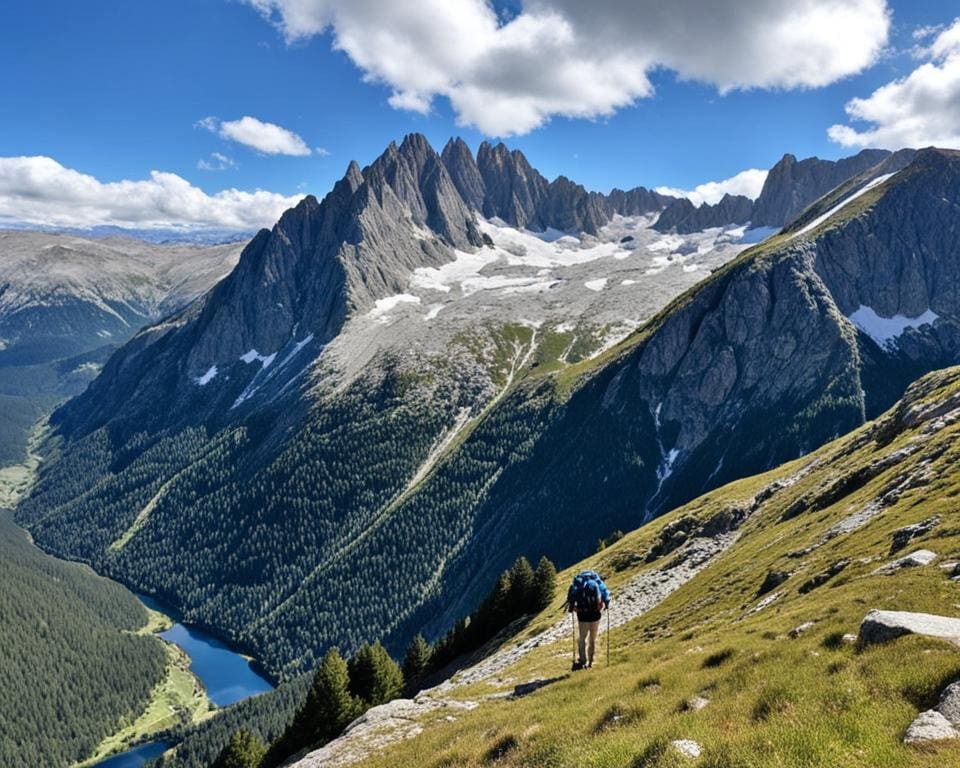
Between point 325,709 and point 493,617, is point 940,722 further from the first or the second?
point 493,617

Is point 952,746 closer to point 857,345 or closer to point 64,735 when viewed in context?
point 857,345

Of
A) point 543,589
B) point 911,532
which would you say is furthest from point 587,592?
point 543,589

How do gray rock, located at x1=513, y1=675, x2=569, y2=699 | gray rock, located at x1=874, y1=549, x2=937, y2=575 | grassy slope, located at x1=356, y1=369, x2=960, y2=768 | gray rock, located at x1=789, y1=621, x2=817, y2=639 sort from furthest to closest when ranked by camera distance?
1. gray rock, located at x1=513, y1=675, x2=569, y2=699
2. gray rock, located at x1=874, y1=549, x2=937, y2=575
3. gray rock, located at x1=789, y1=621, x2=817, y2=639
4. grassy slope, located at x1=356, y1=369, x2=960, y2=768

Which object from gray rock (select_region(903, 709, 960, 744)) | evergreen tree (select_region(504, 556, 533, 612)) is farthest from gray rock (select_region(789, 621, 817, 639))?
evergreen tree (select_region(504, 556, 533, 612))

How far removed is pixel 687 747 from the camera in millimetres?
14180

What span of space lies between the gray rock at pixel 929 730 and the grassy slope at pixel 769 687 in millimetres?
284

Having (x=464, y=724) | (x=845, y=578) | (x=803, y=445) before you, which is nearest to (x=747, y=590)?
(x=845, y=578)

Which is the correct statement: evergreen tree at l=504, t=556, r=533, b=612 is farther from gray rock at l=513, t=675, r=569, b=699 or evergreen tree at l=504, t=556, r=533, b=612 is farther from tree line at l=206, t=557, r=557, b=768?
gray rock at l=513, t=675, r=569, b=699

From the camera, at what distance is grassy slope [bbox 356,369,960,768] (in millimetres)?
13125

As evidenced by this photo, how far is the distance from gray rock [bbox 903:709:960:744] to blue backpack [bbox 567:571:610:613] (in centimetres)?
1483

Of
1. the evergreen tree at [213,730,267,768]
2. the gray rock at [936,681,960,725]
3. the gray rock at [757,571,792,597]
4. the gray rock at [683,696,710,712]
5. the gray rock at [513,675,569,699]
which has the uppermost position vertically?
the gray rock at [936,681,960,725]

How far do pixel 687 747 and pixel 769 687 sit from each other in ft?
13.3

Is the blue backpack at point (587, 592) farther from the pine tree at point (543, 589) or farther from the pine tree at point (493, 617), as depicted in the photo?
the pine tree at point (493, 617)

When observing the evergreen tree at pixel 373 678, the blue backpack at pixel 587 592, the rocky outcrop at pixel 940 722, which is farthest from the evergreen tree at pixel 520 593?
the rocky outcrop at pixel 940 722
